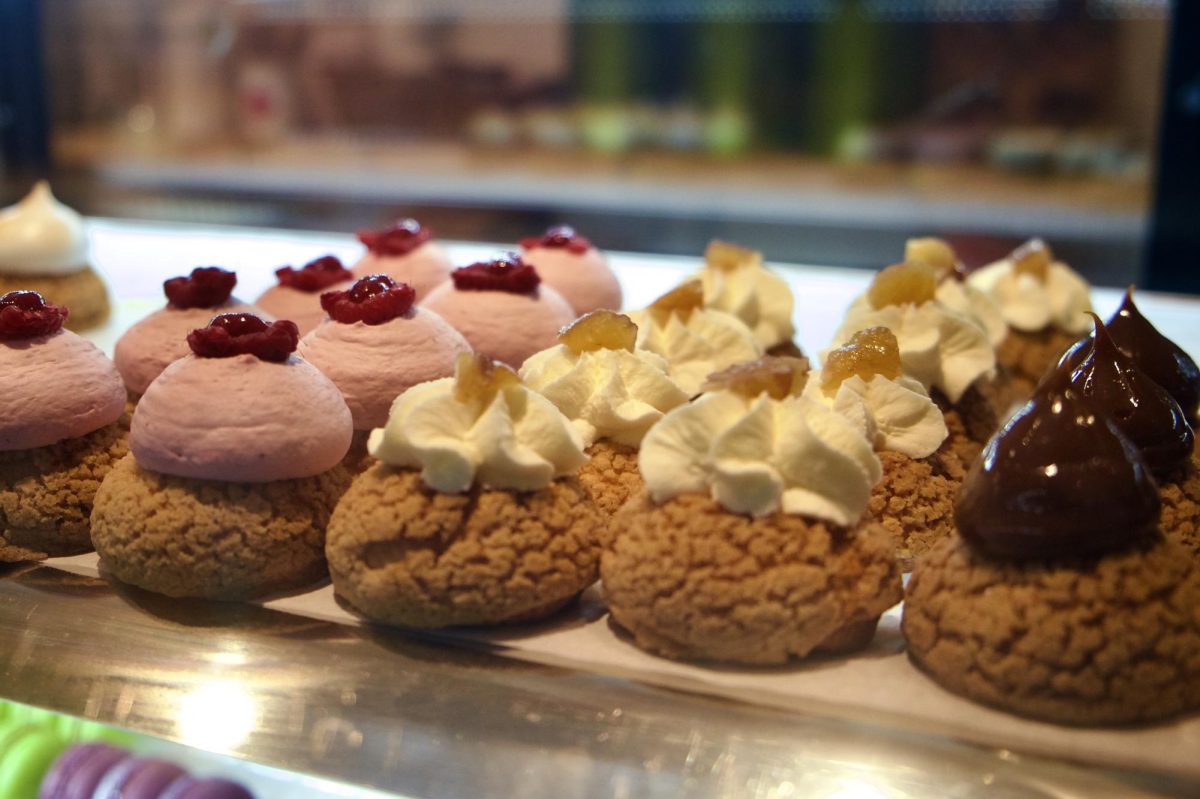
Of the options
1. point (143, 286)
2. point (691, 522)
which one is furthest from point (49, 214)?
point (691, 522)

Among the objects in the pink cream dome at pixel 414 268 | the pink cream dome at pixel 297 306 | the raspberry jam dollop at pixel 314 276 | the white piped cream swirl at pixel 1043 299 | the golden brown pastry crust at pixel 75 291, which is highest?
the raspberry jam dollop at pixel 314 276

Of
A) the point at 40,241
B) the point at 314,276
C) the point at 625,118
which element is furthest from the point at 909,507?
the point at 625,118

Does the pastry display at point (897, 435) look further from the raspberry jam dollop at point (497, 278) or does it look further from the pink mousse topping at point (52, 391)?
the pink mousse topping at point (52, 391)

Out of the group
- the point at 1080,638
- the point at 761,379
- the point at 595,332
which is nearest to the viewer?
the point at 1080,638

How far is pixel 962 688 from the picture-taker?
1.41 meters

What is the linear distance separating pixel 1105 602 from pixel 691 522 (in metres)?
0.45

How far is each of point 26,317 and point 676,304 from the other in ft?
3.38

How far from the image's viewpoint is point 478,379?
63.5 inches

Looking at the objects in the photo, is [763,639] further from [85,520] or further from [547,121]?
[547,121]

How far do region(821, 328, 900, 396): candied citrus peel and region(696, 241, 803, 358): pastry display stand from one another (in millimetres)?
676

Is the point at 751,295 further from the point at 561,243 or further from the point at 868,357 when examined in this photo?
the point at 868,357

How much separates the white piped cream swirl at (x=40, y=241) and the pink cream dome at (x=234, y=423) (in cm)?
148

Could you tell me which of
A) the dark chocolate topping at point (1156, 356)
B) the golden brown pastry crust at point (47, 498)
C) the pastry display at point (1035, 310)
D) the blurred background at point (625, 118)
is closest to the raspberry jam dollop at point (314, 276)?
the golden brown pastry crust at point (47, 498)

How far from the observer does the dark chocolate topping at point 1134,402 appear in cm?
163
